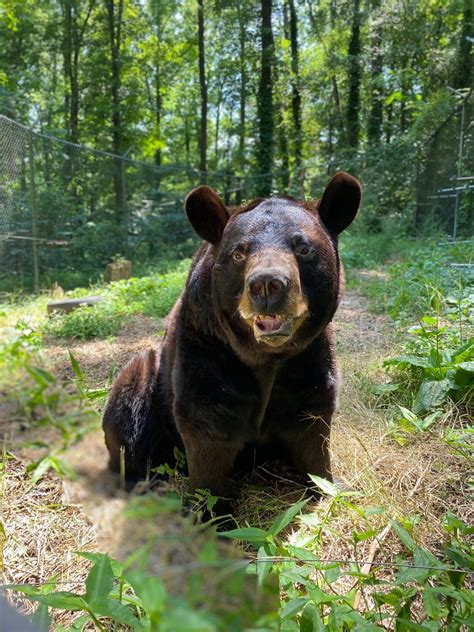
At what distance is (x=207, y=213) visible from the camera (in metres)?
2.58

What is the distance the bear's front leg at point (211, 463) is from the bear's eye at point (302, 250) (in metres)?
1.01

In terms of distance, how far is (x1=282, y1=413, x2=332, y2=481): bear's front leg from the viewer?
260cm

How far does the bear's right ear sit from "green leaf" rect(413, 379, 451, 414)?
167 cm

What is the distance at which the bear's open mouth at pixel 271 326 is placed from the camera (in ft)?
6.77

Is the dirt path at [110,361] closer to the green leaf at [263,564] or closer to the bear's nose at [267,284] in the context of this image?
the green leaf at [263,564]

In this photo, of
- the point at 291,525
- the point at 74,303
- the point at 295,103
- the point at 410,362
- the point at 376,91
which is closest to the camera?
the point at 291,525

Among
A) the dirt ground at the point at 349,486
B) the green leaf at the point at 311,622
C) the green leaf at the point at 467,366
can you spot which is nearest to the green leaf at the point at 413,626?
the green leaf at the point at 311,622

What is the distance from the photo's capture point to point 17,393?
18.3 inches

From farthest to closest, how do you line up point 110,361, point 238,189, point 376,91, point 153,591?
point 376,91, point 238,189, point 110,361, point 153,591

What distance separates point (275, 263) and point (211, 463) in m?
1.13

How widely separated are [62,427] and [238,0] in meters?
25.8

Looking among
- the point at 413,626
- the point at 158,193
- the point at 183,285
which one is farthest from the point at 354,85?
the point at 413,626

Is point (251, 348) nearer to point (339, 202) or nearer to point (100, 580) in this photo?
point (339, 202)

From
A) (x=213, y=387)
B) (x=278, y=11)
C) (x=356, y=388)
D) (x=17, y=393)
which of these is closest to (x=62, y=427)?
(x=17, y=393)
